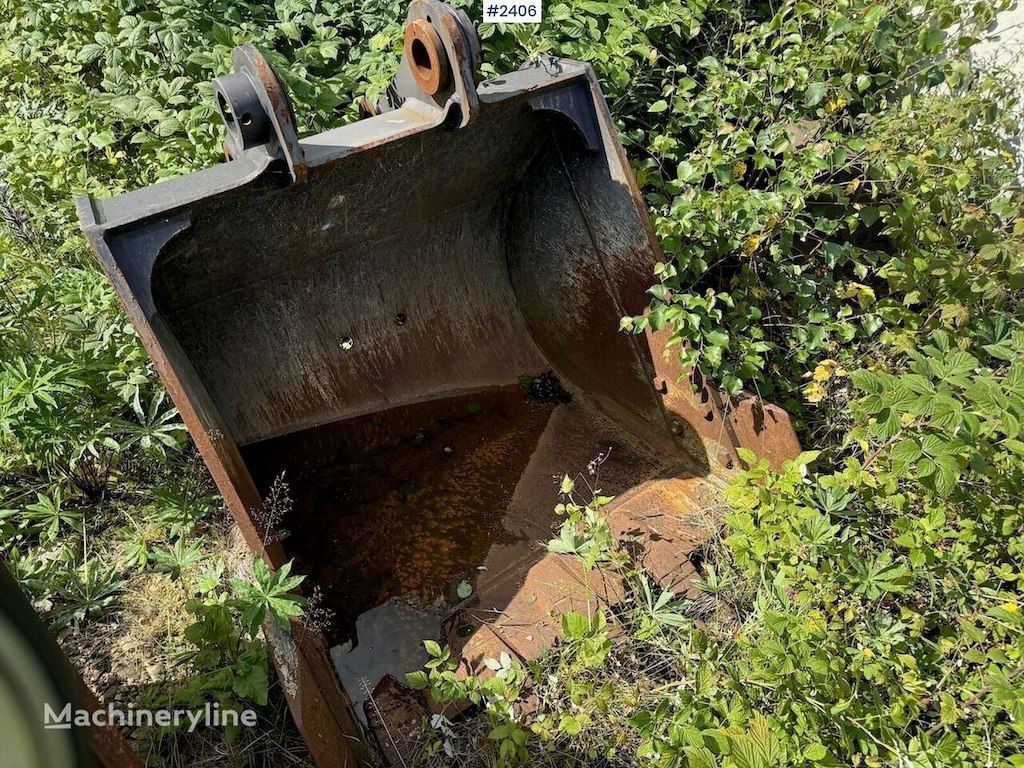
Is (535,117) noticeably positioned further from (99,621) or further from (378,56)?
(99,621)

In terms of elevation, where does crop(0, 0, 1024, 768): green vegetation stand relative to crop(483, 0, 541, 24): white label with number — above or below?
below

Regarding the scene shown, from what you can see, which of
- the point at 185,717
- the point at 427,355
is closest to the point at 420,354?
the point at 427,355

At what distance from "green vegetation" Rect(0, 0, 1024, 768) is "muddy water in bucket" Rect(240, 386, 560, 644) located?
11.5 inches

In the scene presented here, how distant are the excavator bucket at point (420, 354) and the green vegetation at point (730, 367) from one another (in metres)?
0.19

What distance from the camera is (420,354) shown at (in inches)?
114

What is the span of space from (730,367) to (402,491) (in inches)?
50.0

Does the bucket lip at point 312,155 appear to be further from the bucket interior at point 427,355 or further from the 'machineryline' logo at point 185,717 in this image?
the 'machineryline' logo at point 185,717

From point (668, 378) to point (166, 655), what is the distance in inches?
75.2

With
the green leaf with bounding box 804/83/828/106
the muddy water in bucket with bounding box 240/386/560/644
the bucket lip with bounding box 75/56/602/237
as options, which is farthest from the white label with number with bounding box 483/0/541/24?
the muddy water in bucket with bounding box 240/386/560/644

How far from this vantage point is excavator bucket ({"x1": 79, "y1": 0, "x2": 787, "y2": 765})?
1864 millimetres

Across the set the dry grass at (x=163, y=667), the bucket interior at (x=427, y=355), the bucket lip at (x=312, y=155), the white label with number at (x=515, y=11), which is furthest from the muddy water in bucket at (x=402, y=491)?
the white label with number at (x=515, y=11)

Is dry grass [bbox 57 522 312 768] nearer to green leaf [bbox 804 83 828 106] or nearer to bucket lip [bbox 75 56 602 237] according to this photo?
bucket lip [bbox 75 56 602 237]

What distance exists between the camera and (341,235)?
2.51 m

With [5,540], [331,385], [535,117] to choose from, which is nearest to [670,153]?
[535,117]
